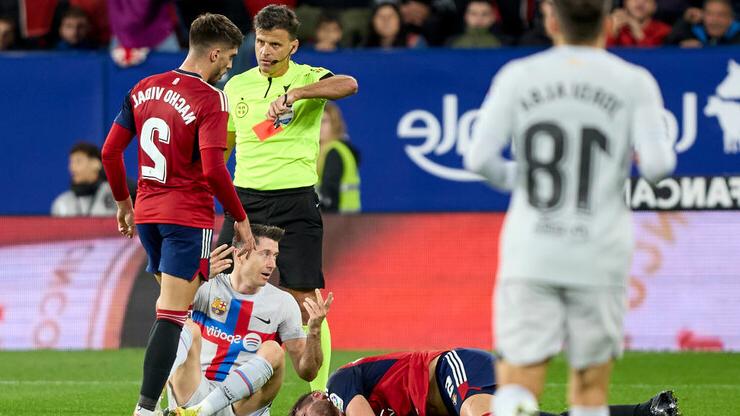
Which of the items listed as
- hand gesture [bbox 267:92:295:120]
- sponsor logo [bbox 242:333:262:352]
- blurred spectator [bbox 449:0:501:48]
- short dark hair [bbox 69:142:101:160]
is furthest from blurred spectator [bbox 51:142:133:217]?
sponsor logo [bbox 242:333:262:352]

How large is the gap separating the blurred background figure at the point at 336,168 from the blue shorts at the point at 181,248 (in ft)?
17.3

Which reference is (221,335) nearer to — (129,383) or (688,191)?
(129,383)

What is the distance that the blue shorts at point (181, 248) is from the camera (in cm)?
656

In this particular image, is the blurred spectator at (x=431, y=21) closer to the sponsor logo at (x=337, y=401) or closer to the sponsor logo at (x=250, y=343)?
the sponsor logo at (x=250, y=343)

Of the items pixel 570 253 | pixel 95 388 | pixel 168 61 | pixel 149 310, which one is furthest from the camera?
pixel 168 61

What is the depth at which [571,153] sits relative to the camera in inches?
177

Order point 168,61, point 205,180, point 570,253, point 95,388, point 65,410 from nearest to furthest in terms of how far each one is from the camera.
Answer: point 570,253
point 205,180
point 65,410
point 95,388
point 168,61

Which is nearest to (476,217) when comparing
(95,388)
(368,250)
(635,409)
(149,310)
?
(368,250)

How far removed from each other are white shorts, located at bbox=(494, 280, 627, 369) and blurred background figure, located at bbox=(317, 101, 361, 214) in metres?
7.43

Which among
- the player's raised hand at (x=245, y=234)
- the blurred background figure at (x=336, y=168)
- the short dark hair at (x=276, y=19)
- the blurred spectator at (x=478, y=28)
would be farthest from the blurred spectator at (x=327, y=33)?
the player's raised hand at (x=245, y=234)

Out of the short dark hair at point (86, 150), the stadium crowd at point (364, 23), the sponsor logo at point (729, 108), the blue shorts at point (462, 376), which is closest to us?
the blue shorts at point (462, 376)

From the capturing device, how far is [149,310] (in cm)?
1069

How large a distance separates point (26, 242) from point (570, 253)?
23.9 ft

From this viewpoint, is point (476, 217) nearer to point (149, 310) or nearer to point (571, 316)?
point (149, 310)
